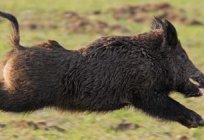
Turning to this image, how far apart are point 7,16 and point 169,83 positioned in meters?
1.94

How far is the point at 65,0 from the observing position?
22234 millimetres

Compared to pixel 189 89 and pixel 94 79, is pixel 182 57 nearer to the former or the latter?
pixel 189 89

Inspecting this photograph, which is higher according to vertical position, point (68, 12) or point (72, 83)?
point (68, 12)

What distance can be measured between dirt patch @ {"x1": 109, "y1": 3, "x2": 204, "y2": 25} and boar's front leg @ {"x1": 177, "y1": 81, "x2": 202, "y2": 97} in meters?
10.1

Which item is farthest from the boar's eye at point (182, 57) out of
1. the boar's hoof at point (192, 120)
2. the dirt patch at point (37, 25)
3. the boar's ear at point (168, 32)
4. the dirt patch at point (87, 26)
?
the dirt patch at point (37, 25)

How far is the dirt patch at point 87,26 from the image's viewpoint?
17.2m

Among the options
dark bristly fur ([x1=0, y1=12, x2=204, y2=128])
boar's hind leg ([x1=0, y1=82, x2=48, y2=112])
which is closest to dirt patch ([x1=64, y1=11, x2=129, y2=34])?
dark bristly fur ([x1=0, y1=12, x2=204, y2=128])

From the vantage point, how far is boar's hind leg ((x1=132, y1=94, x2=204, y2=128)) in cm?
819

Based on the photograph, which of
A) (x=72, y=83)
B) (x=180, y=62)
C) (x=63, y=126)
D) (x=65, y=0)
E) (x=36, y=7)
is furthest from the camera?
(x=65, y=0)

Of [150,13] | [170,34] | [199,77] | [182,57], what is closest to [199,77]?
[199,77]

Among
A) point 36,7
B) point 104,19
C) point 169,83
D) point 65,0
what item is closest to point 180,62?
point 169,83

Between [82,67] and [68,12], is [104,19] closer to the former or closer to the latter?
[68,12]

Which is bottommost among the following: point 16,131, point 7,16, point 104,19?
point 16,131

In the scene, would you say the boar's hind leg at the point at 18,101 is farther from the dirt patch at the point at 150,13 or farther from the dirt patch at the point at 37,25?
the dirt patch at the point at 150,13
